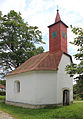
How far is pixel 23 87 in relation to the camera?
14273 mm

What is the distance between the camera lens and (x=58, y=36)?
1571cm

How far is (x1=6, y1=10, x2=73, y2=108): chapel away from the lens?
1286cm

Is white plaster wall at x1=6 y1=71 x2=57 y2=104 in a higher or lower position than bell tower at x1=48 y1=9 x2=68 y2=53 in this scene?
lower

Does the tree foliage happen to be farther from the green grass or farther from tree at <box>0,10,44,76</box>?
tree at <box>0,10,44,76</box>

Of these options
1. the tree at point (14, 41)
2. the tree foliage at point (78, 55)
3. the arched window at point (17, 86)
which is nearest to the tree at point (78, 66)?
the tree foliage at point (78, 55)

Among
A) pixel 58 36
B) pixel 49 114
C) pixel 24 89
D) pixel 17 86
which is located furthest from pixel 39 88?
pixel 58 36

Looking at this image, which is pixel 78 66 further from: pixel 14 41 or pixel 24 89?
pixel 14 41

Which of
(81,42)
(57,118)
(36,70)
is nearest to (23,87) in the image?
(36,70)

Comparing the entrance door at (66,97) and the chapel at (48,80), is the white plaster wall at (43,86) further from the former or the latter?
the entrance door at (66,97)

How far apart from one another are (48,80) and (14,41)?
12385 millimetres

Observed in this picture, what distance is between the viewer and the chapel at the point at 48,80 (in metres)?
12.9

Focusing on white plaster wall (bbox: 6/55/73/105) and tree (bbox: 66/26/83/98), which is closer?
tree (bbox: 66/26/83/98)

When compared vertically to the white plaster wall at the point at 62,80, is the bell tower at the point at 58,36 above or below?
above

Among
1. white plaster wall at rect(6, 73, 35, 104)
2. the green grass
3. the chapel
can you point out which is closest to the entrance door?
the chapel
